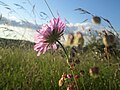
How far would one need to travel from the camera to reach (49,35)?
5.10ft

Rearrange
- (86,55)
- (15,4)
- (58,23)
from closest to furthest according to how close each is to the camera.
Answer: (58,23) → (15,4) → (86,55)

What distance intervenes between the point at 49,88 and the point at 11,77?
493 mm

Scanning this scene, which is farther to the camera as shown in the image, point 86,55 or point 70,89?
point 86,55

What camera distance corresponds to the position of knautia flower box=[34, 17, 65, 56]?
1.55 metres

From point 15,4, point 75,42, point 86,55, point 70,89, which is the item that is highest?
point 75,42

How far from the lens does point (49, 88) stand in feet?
8.25

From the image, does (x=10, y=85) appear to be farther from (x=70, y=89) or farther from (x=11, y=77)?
(x=70, y=89)

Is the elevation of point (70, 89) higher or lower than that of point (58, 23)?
lower

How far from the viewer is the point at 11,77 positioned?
2.80m

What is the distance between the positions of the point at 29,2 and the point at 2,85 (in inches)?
56.8

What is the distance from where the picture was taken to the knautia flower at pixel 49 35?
1554 millimetres

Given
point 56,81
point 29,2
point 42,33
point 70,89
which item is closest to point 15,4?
point 29,2

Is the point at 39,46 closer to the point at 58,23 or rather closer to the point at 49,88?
the point at 58,23

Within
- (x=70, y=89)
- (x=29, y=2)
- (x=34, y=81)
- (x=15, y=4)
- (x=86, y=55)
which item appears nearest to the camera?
(x=70, y=89)
